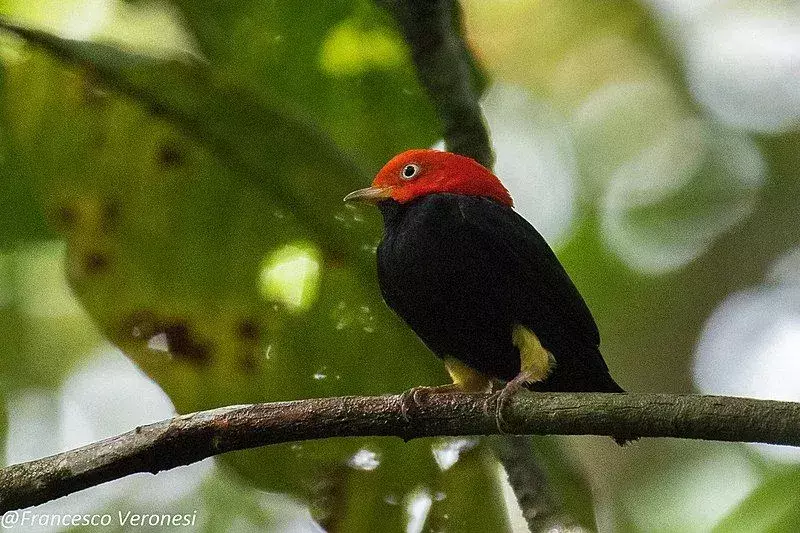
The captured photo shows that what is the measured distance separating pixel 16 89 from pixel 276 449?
172 centimetres

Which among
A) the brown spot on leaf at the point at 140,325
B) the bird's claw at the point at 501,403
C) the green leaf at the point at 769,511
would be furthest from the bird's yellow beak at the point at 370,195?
the green leaf at the point at 769,511

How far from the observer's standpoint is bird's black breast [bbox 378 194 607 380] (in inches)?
155

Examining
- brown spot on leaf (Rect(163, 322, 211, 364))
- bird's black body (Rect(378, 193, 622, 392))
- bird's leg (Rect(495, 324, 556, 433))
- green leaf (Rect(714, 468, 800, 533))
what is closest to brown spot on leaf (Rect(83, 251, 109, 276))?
brown spot on leaf (Rect(163, 322, 211, 364))

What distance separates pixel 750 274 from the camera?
6883 mm

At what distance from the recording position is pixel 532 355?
155 inches

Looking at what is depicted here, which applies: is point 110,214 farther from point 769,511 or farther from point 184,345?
point 769,511

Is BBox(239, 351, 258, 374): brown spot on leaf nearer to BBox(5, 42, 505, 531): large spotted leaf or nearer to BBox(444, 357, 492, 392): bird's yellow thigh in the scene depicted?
BBox(5, 42, 505, 531): large spotted leaf

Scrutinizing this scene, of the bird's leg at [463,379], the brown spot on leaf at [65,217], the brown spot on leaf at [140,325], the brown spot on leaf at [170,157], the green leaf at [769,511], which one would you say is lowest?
the green leaf at [769,511]

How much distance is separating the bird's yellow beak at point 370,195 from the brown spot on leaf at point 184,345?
2.55 feet

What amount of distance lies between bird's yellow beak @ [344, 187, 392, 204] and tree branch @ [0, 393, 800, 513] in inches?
45.7

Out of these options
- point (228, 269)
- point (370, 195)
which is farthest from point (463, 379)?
point (228, 269)

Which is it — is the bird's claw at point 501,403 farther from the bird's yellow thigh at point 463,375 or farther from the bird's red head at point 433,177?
the bird's red head at point 433,177

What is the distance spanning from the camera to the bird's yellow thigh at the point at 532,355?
12.8ft

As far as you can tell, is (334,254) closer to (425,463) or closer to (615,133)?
(425,463)
